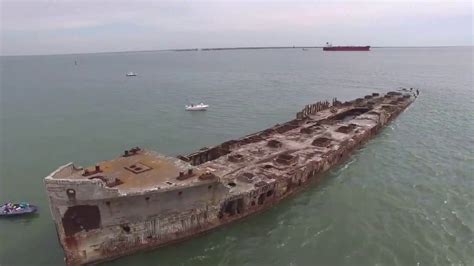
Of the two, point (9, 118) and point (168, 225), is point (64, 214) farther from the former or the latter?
point (9, 118)

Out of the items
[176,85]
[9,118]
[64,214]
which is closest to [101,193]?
[64,214]

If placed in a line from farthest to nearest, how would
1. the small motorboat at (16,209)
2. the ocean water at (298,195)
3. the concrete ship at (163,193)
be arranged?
the small motorboat at (16,209)
the ocean water at (298,195)
the concrete ship at (163,193)

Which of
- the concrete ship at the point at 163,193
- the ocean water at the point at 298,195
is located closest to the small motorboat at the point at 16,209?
the ocean water at the point at 298,195

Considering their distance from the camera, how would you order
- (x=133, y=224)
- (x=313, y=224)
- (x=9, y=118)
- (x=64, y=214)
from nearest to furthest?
1. (x=64, y=214)
2. (x=133, y=224)
3. (x=313, y=224)
4. (x=9, y=118)

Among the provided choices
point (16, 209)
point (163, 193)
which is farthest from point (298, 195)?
point (16, 209)

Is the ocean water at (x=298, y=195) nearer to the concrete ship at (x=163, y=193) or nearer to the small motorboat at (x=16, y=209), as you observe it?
the small motorboat at (x=16, y=209)

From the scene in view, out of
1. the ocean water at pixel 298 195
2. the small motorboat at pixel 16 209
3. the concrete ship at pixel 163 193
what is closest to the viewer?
the concrete ship at pixel 163 193
